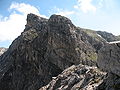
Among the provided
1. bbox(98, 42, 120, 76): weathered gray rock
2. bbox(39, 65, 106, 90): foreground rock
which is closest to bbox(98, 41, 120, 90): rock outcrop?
bbox(98, 42, 120, 76): weathered gray rock

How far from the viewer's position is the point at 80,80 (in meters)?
80.0

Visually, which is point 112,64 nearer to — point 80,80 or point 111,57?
point 111,57

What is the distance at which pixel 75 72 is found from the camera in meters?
91.1

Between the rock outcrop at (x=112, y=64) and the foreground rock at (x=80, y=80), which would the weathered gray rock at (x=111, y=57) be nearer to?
the rock outcrop at (x=112, y=64)

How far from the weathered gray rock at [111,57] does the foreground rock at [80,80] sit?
6.62 meters

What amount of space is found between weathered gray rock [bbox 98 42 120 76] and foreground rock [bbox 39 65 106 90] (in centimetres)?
662

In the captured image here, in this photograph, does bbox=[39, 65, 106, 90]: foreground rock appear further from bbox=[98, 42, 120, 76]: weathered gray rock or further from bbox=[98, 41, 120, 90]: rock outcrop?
bbox=[98, 42, 120, 76]: weathered gray rock

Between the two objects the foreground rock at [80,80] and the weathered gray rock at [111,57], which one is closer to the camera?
the weathered gray rock at [111,57]

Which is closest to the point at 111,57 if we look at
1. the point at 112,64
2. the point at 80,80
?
the point at 112,64

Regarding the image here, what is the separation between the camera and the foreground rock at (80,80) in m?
69.1

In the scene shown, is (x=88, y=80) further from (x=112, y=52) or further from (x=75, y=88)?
(x=112, y=52)

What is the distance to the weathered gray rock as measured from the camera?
53.9 metres

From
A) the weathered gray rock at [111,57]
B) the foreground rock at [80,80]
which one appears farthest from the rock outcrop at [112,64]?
the foreground rock at [80,80]

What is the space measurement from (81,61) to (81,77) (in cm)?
11612
